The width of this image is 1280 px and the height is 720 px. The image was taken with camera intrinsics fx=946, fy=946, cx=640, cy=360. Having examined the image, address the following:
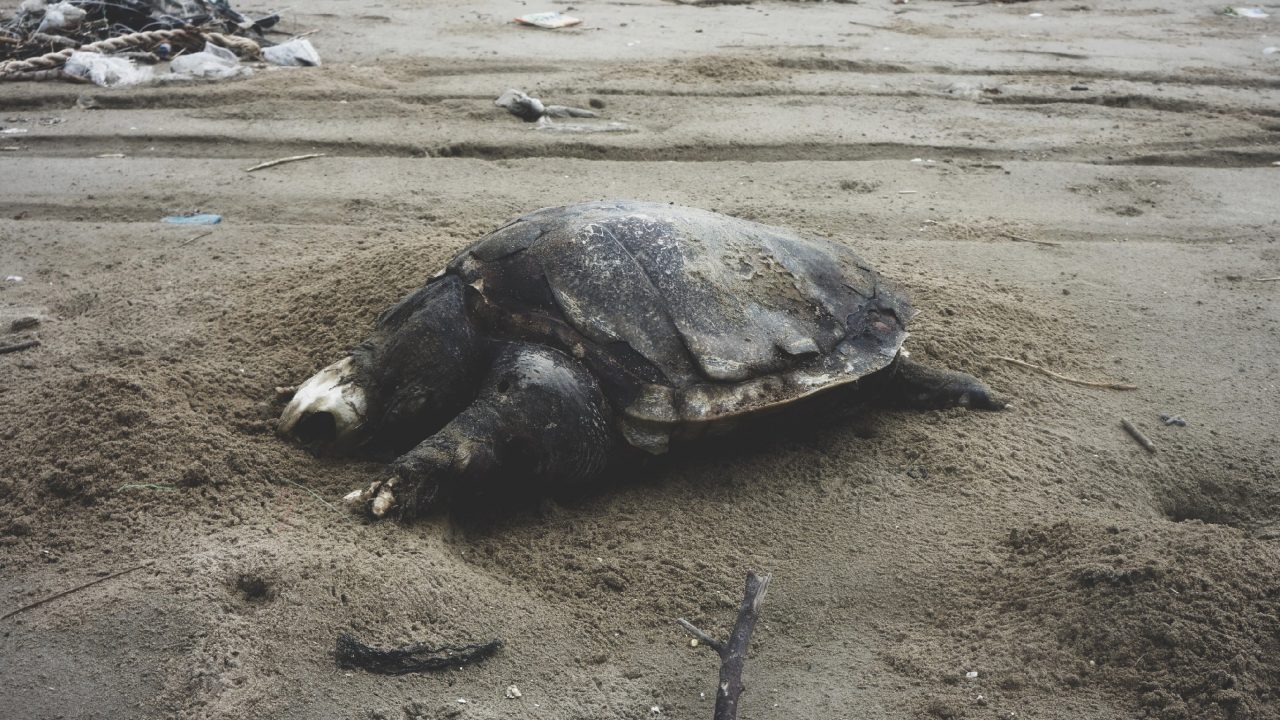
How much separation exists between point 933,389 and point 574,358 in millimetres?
1243

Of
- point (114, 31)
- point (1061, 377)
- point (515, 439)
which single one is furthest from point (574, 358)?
point (114, 31)

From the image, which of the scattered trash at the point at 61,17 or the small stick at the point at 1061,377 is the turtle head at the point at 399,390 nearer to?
the small stick at the point at 1061,377

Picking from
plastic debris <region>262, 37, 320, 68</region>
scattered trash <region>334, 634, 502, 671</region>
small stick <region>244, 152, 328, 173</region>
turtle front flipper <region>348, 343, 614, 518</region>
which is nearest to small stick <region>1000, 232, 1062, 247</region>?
turtle front flipper <region>348, 343, 614, 518</region>

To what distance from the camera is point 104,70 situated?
604 centimetres

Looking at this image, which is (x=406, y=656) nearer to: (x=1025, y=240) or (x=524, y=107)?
(x=1025, y=240)

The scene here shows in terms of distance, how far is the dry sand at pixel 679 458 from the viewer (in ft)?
6.82

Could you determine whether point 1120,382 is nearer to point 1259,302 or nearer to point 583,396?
point 1259,302

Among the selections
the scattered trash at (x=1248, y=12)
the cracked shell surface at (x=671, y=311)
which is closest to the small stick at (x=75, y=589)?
the cracked shell surface at (x=671, y=311)

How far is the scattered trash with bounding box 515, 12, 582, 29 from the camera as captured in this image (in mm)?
7289

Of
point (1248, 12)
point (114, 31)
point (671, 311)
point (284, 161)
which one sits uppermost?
point (1248, 12)

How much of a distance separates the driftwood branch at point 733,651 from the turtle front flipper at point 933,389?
1328 mm

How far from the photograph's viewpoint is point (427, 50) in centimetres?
675

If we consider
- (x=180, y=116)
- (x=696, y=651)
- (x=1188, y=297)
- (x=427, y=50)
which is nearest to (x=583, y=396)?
(x=696, y=651)

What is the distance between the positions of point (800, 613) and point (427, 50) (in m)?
5.59
